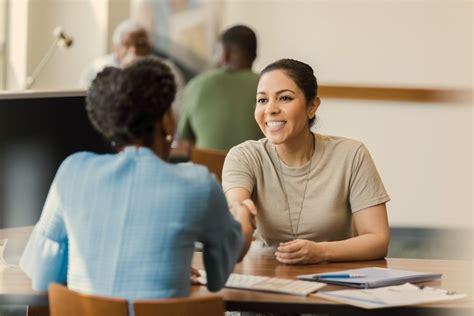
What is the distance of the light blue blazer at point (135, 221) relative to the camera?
234 centimetres

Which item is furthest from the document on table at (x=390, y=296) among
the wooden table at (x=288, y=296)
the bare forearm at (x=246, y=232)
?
the bare forearm at (x=246, y=232)

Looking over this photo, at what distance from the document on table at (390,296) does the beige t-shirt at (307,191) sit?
0.55 metres

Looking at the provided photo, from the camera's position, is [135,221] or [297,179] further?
[297,179]

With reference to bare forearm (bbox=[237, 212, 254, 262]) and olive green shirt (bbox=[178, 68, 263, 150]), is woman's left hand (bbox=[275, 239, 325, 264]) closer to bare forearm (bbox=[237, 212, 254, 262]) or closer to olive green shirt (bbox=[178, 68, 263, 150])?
bare forearm (bbox=[237, 212, 254, 262])

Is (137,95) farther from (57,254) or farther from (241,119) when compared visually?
(241,119)

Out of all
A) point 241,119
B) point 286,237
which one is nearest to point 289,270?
point 286,237

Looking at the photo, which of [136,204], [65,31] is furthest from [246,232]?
[65,31]

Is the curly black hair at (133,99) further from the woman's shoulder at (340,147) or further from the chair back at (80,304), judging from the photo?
the woman's shoulder at (340,147)

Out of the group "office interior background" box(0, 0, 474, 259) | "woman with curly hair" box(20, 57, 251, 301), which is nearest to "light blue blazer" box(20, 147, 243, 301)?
"woman with curly hair" box(20, 57, 251, 301)

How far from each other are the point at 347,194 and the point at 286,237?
0.22 m

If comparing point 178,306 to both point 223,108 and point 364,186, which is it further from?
point 223,108

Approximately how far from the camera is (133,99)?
2.38m

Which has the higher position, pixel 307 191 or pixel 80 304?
pixel 307 191

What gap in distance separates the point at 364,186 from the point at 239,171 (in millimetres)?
366
